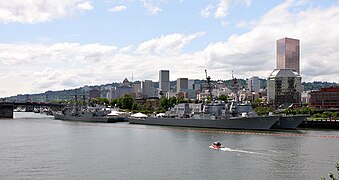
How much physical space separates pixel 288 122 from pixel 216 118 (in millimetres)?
14046

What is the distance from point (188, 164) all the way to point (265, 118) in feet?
137

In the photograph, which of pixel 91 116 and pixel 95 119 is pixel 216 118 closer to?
pixel 95 119

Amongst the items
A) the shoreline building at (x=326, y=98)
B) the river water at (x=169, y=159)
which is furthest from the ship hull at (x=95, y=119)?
the shoreline building at (x=326, y=98)

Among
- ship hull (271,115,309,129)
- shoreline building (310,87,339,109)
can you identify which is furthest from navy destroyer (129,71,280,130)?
shoreline building (310,87,339,109)

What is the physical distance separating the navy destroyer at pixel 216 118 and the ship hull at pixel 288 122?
3467 millimetres

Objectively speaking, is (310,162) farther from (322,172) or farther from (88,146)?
(88,146)

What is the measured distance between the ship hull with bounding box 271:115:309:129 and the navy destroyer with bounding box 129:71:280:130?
3.47 m

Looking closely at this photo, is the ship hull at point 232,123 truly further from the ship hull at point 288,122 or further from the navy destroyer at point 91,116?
the navy destroyer at point 91,116

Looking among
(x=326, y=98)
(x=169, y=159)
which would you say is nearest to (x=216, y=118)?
(x=169, y=159)

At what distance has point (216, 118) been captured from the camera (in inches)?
3497

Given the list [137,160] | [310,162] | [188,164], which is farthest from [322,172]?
[137,160]

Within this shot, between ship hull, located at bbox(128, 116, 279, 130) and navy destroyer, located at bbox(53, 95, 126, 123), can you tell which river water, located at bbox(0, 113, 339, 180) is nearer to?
ship hull, located at bbox(128, 116, 279, 130)

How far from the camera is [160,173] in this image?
36938mm

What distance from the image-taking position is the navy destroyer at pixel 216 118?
8094 centimetres
